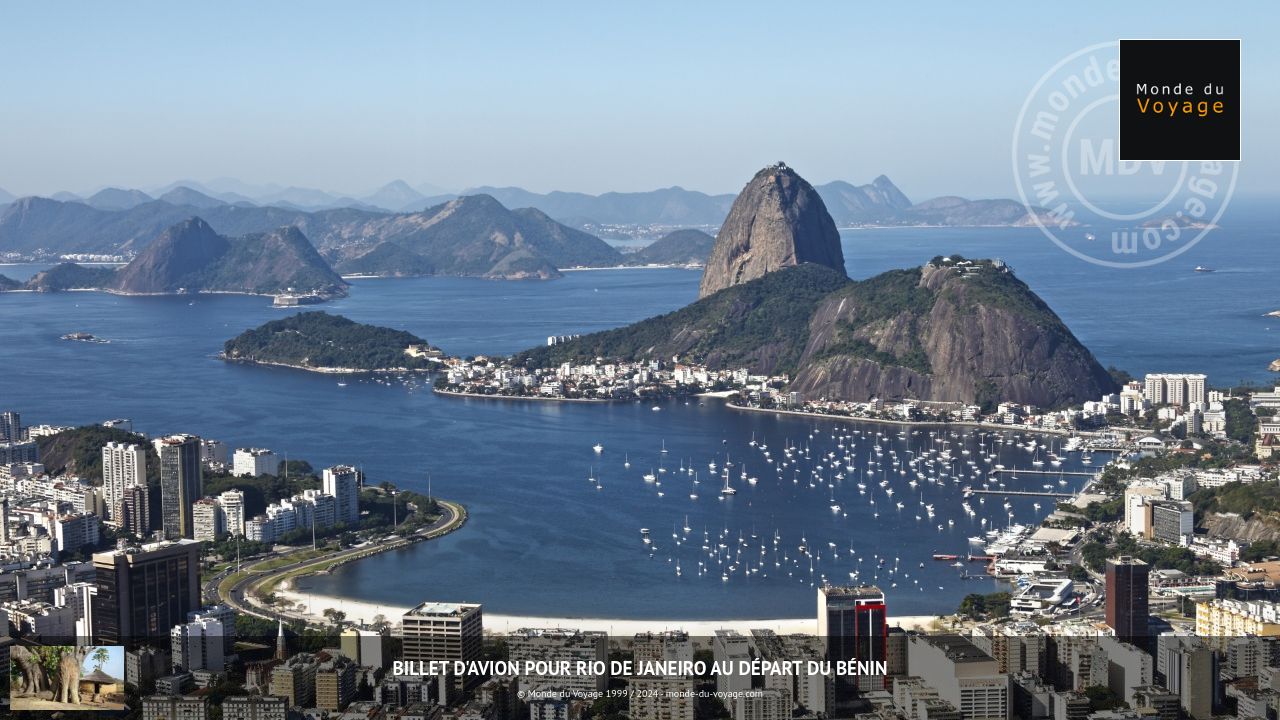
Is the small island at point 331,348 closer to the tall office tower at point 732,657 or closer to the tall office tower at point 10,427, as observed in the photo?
the tall office tower at point 10,427

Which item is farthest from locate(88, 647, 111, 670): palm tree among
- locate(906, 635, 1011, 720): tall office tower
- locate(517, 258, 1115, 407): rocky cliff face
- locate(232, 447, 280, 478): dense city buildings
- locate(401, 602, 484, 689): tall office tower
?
locate(517, 258, 1115, 407): rocky cliff face

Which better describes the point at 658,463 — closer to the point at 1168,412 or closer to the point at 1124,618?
the point at 1168,412

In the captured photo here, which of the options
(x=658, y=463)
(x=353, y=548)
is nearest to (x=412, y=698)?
(x=353, y=548)

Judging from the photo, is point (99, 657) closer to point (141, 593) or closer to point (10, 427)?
point (141, 593)

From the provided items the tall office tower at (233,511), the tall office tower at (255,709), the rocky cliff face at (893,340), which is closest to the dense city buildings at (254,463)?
the tall office tower at (233,511)

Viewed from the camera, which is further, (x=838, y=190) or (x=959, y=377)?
→ (x=838, y=190)
